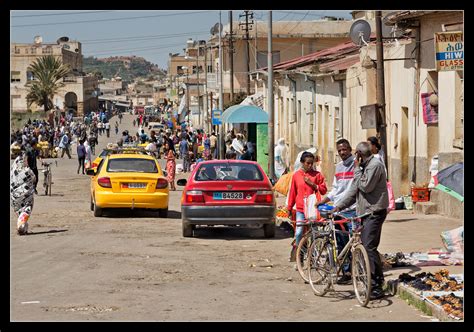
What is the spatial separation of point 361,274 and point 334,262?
0.65 metres

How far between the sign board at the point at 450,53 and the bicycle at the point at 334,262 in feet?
11.4

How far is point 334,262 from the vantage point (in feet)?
40.7

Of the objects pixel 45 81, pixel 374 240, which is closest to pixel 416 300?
pixel 374 240

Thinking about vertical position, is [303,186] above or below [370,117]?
below

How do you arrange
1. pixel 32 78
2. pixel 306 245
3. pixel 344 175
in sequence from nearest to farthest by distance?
pixel 306 245 → pixel 344 175 → pixel 32 78

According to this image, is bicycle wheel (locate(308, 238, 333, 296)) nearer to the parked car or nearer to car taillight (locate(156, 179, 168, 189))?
the parked car

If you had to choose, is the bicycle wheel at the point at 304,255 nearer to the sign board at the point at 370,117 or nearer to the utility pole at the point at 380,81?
the utility pole at the point at 380,81

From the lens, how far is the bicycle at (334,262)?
1170cm

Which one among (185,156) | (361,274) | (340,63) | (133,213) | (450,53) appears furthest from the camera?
(185,156)

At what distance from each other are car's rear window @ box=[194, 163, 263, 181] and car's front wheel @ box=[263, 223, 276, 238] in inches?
32.8

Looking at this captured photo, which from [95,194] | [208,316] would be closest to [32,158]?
[95,194]

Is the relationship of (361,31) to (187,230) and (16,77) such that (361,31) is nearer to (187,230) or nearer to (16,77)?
(187,230)
